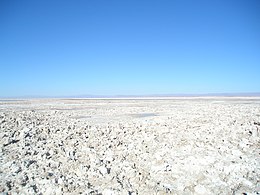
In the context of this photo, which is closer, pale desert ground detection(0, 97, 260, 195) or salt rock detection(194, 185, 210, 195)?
salt rock detection(194, 185, 210, 195)

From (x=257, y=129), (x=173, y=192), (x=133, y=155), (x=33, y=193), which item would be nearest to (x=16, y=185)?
(x=33, y=193)

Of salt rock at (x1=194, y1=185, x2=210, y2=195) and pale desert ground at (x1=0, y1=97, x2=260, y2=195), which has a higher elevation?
pale desert ground at (x1=0, y1=97, x2=260, y2=195)

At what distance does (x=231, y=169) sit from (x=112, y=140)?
4.72 metres

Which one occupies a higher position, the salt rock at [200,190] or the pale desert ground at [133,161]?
the pale desert ground at [133,161]

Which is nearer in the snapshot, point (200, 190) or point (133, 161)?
point (200, 190)

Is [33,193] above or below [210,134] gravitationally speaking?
below

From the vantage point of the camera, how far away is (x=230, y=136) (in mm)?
8531

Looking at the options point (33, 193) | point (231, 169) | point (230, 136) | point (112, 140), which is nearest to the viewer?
point (33, 193)

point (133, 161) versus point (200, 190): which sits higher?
point (133, 161)

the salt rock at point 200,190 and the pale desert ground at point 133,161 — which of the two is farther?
the pale desert ground at point 133,161

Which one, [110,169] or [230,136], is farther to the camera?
[230,136]

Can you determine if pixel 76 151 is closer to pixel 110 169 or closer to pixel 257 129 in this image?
pixel 110 169

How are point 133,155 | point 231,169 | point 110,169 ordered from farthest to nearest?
point 133,155, point 110,169, point 231,169

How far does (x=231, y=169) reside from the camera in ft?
20.3
